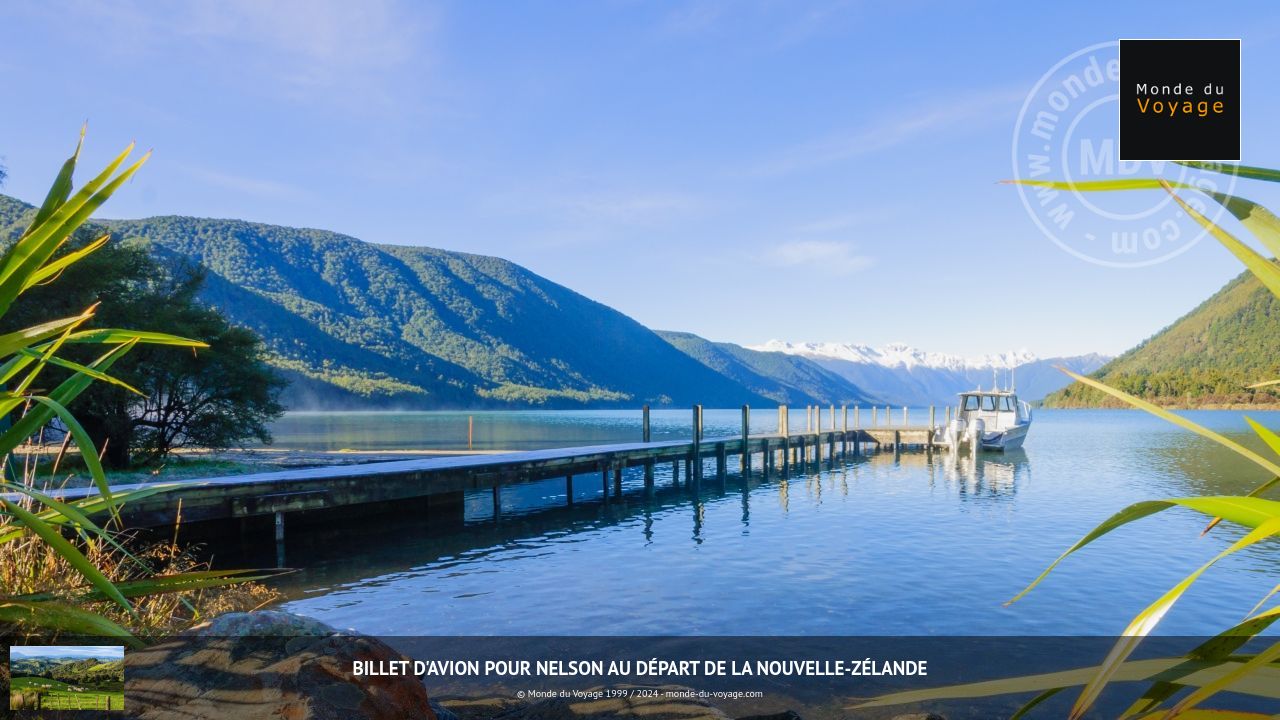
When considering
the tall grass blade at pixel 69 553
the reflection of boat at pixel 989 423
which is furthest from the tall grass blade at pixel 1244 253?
the reflection of boat at pixel 989 423

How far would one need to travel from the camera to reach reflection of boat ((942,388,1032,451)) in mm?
35562

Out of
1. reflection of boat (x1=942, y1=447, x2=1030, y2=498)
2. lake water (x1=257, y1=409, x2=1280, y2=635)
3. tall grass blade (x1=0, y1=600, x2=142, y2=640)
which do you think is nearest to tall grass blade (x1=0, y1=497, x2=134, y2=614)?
tall grass blade (x1=0, y1=600, x2=142, y2=640)

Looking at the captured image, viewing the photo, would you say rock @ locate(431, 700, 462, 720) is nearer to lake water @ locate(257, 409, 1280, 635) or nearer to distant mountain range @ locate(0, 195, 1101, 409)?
lake water @ locate(257, 409, 1280, 635)

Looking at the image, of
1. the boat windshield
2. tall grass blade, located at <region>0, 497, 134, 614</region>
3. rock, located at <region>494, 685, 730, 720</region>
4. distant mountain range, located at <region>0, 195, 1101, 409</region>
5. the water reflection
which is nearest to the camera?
tall grass blade, located at <region>0, 497, 134, 614</region>

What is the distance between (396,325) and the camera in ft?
524

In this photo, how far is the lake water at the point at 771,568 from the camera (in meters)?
9.34

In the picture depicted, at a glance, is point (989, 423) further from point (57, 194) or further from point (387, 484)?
point (57, 194)

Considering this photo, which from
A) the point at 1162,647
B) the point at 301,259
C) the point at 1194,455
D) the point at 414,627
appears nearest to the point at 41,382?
the point at 414,627

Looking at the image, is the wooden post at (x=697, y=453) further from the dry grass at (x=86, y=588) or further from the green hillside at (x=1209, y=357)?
the green hillside at (x=1209, y=357)

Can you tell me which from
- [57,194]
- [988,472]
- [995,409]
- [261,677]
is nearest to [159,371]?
[261,677]

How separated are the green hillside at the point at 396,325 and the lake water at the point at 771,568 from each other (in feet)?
329

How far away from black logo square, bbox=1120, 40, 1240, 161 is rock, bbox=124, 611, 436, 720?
4447 millimetres

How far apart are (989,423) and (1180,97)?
3572 centimetres

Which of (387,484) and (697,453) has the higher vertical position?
(387,484)
